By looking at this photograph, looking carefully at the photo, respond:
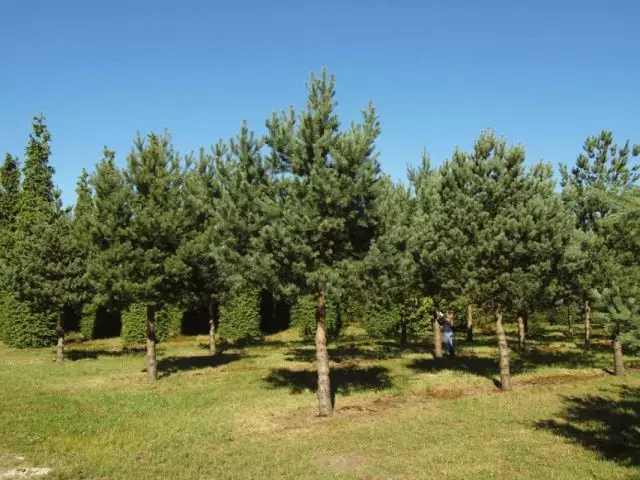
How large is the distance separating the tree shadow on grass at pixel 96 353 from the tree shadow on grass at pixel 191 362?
12.5 feet

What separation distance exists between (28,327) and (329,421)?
25.0 m

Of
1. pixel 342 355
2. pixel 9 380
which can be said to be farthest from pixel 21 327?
pixel 342 355

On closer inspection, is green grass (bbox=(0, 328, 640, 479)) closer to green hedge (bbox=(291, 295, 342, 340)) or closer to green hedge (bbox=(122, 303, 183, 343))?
green hedge (bbox=(122, 303, 183, 343))

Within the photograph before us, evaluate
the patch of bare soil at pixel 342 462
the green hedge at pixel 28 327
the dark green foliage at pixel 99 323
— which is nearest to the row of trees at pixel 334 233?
the patch of bare soil at pixel 342 462

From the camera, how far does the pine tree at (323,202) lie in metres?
12.6

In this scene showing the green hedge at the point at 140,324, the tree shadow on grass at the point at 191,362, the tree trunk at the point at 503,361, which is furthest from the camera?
the green hedge at the point at 140,324

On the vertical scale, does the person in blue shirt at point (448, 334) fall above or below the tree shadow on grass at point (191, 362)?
above

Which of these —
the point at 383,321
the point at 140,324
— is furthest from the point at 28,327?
the point at 383,321

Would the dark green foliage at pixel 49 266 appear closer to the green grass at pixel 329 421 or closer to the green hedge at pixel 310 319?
the green grass at pixel 329 421

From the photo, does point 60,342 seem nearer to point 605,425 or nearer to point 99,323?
point 99,323

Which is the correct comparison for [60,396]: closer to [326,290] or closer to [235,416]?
[235,416]

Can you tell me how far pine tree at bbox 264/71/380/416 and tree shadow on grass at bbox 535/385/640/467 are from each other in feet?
19.3

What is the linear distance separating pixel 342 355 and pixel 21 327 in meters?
19.8

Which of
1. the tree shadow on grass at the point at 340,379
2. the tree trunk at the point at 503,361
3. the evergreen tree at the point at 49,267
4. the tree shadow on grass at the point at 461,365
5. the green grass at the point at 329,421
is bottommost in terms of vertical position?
the green grass at the point at 329,421
